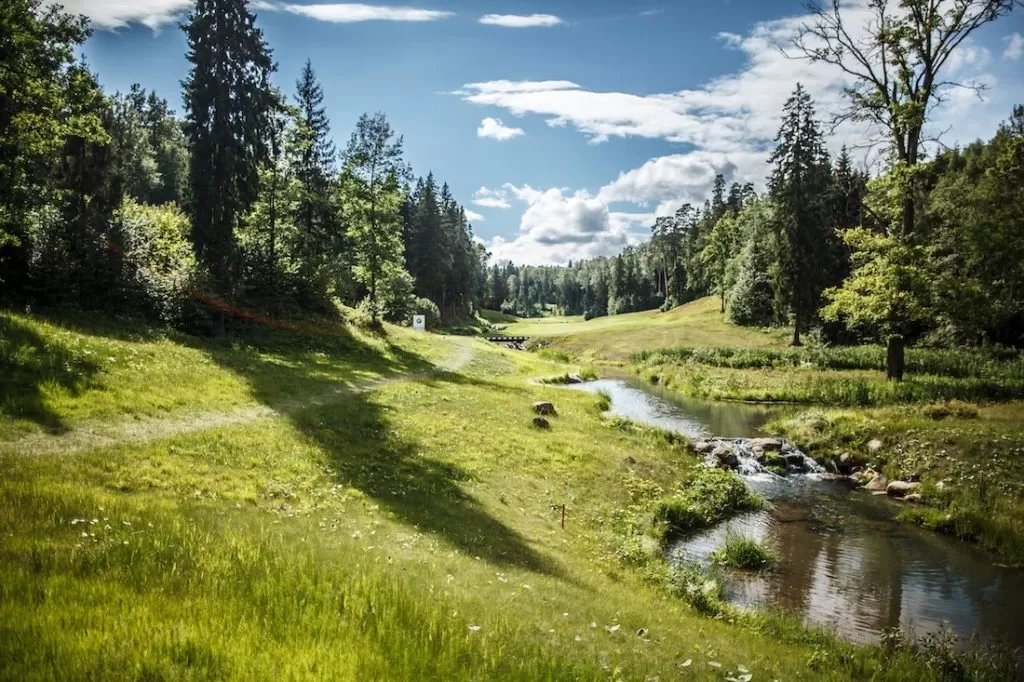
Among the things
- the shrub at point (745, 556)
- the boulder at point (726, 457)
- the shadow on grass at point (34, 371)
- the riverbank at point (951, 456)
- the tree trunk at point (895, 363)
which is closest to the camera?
the shadow on grass at point (34, 371)

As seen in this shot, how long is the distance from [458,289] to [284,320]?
85.0 m

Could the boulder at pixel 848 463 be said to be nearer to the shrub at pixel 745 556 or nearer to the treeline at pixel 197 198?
the shrub at pixel 745 556

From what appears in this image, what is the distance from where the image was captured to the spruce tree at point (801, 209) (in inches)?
2475

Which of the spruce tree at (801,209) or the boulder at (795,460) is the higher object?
the spruce tree at (801,209)

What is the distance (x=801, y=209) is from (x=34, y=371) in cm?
6528

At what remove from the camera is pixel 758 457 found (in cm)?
2777

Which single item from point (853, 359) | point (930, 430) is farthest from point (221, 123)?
point (853, 359)

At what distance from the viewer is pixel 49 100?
22.9 m

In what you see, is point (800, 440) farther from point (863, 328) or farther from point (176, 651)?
point (863, 328)

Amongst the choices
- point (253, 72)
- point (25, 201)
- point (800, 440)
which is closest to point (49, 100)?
point (25, 201)

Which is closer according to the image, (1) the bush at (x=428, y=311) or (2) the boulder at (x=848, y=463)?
(2) the boulder at (x=848, y=463)

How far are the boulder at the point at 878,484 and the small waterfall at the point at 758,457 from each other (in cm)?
254

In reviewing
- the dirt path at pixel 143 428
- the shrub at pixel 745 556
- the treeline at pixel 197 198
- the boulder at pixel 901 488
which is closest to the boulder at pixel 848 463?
the boulder at pixel 901 488

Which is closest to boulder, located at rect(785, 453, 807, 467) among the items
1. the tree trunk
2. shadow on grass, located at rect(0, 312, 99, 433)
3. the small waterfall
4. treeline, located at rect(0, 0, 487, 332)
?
the small waterfall
